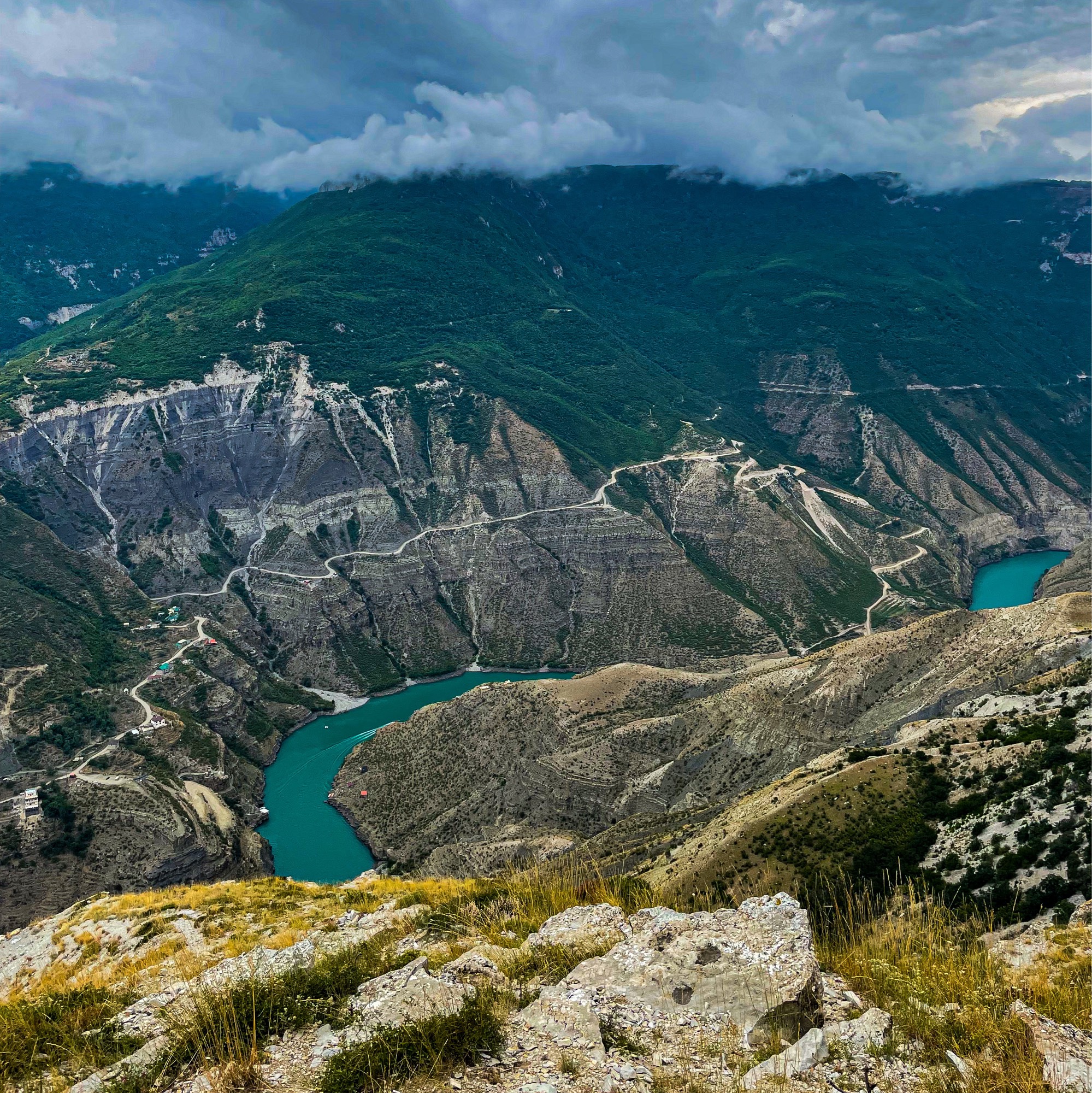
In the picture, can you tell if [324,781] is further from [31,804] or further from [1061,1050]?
[1061,1050]

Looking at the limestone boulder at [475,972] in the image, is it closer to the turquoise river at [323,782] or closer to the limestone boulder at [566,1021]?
the limestone boulder at [566,1021]

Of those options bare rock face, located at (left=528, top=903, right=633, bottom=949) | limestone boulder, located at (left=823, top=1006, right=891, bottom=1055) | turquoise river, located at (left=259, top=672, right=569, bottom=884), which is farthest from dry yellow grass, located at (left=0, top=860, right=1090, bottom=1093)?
turquoise river, located at (left=259, top=672, right=569, bottom=884)

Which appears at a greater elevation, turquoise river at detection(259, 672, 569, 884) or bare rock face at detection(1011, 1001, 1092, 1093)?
bare rock face at detection(1011, 1001, 1092, 1093)

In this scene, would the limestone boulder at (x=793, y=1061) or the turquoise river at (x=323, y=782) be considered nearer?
the limestone boulder at (x=793, y=1061)

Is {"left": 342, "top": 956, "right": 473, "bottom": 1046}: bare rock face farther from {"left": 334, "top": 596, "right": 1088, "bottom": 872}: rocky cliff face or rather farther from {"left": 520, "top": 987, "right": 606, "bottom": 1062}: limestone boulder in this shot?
{"left": 334, "top": 596, "right": 1088, "bottom": 872}: rocky cliff face

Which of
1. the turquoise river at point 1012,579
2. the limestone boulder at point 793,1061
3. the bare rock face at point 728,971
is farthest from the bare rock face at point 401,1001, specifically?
the turquoise river at point 1012,579

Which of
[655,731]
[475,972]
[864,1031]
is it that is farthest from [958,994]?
[655,731]
